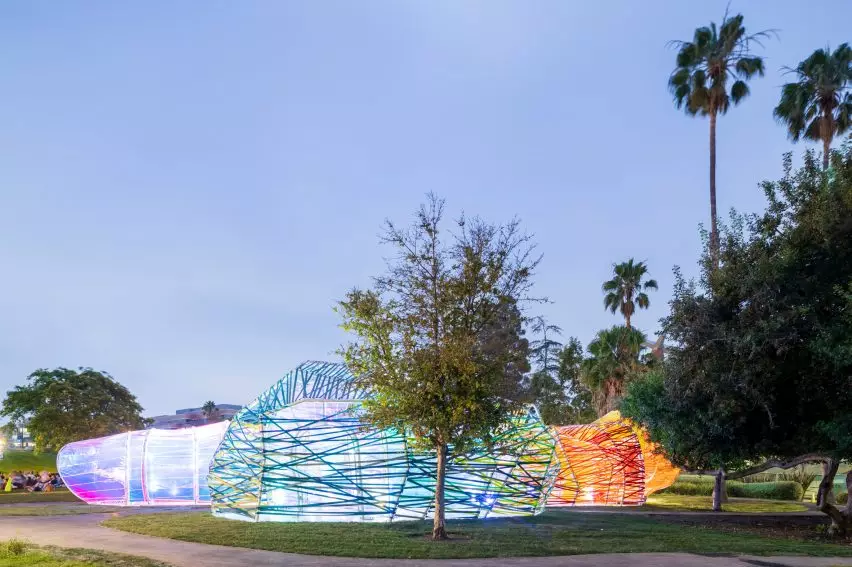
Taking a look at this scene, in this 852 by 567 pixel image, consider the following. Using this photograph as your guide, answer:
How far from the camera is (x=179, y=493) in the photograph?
28.1 m

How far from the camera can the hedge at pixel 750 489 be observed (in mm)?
37344

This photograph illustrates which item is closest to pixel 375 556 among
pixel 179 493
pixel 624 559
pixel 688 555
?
pixel 624 559

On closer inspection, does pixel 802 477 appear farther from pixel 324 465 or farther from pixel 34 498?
pixel 34 498

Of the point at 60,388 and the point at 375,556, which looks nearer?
the point at 375,556

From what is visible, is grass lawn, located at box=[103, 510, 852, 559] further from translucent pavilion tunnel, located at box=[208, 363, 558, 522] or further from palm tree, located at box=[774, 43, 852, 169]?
palm tree, located at box=[774, 43, 852, 169]

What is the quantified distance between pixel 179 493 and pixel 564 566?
1987cm

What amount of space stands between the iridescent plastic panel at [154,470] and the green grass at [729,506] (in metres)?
17.6

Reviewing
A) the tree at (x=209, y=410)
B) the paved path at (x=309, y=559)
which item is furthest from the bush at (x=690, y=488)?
the tree at (x=209, y=410)

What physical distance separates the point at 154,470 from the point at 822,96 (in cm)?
3028

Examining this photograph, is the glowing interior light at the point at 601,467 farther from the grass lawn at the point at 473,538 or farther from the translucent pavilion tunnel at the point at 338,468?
the grass lawn at the point at 473,538

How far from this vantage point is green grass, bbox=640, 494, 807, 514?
2881 centimetres

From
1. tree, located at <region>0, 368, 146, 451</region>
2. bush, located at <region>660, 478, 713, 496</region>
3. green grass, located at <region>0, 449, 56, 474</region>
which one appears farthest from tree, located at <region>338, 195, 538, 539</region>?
green grass, located at <region>0, 449, 56, 474</region>

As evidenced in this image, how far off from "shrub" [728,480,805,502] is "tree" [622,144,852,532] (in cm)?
1959

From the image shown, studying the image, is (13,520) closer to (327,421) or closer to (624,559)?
(327,421)
